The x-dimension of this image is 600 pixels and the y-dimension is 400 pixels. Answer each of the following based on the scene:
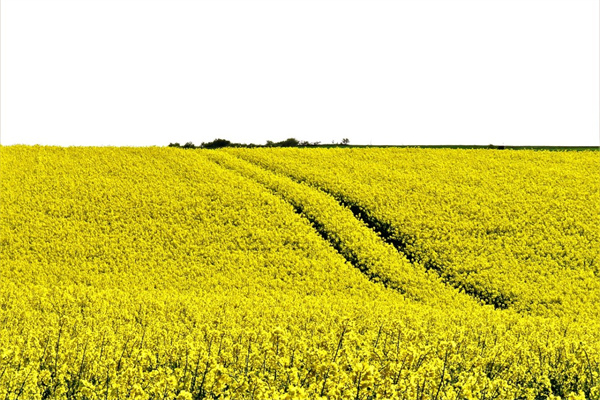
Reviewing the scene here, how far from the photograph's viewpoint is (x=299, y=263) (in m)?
27.2

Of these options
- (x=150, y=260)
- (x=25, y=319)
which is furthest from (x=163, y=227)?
(x=25, y=319)

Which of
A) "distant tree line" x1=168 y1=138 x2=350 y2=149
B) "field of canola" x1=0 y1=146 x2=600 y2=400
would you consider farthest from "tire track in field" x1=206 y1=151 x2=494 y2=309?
"distant tree line" x1=168 y1=138 x2=350 y2=149

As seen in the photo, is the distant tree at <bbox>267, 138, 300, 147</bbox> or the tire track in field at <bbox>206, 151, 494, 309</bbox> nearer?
the tire track in field at <bbox>206, 151, 494, 309</bbox>

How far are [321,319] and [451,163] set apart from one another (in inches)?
1090

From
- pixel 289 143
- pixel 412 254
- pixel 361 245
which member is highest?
pixel 289 143

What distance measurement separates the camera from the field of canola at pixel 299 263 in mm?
10758

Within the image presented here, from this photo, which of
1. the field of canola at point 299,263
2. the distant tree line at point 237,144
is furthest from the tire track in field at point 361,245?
the distant tree line at point 237,144

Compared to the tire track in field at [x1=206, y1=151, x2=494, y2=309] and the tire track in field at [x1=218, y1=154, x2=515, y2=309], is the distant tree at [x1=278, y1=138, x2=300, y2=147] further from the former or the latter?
the tire track in field at [x1=218, y1=154, x2=515, y2=309]

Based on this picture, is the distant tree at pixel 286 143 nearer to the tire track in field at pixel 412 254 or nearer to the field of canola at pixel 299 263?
the field of canola at pixel 299 263

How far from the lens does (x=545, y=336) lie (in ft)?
56.6

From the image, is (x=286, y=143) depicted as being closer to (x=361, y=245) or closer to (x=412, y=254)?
(x=361, y=245)

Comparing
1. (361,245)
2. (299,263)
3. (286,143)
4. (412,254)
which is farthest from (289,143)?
(299,263)

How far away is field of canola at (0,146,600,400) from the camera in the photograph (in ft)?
35.3

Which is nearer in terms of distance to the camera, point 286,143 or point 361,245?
point 361,245
